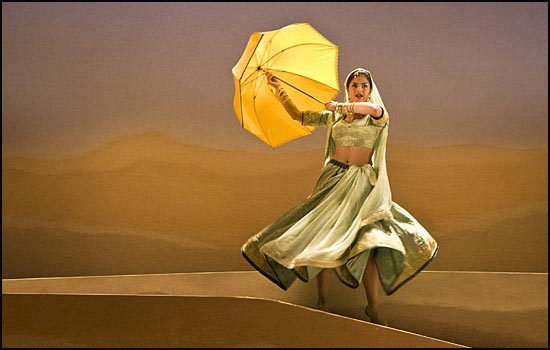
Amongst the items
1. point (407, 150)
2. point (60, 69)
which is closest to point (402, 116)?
point (407, 150)

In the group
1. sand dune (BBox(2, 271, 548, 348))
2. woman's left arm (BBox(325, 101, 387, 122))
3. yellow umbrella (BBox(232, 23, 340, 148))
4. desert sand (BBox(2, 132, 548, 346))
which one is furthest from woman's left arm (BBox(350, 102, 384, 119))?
desert sand (BBox(2, 132, 548, 346))

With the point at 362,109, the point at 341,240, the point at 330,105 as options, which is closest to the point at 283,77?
the point at 330,105

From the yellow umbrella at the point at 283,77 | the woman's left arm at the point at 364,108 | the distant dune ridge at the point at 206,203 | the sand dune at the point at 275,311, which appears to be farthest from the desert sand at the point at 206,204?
the woman's left arm at the point at 364,108

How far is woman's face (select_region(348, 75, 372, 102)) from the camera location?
124 inches

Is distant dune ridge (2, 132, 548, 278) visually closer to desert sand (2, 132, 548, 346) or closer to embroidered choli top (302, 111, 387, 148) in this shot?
desert sand (2, 132, 548, 346)

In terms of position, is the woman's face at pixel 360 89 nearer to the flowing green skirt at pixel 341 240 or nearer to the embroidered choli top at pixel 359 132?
the embroidered choli top at pixel 359 132

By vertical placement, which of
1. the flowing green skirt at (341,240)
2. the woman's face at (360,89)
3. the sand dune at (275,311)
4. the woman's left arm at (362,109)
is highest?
the woman's face at (360,89)

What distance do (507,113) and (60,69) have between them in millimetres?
2538

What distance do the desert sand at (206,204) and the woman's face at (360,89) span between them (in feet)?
3.65

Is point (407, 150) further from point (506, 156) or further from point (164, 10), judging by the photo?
point (164, 10)

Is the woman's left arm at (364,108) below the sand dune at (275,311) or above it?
above

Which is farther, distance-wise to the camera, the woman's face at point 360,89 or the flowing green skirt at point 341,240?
the woman's face at point 360,89

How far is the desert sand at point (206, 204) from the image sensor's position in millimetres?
4105

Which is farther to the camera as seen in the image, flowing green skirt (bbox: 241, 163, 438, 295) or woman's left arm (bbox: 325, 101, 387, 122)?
woman's left arm (bbox: 325, 101, 387, 122)
